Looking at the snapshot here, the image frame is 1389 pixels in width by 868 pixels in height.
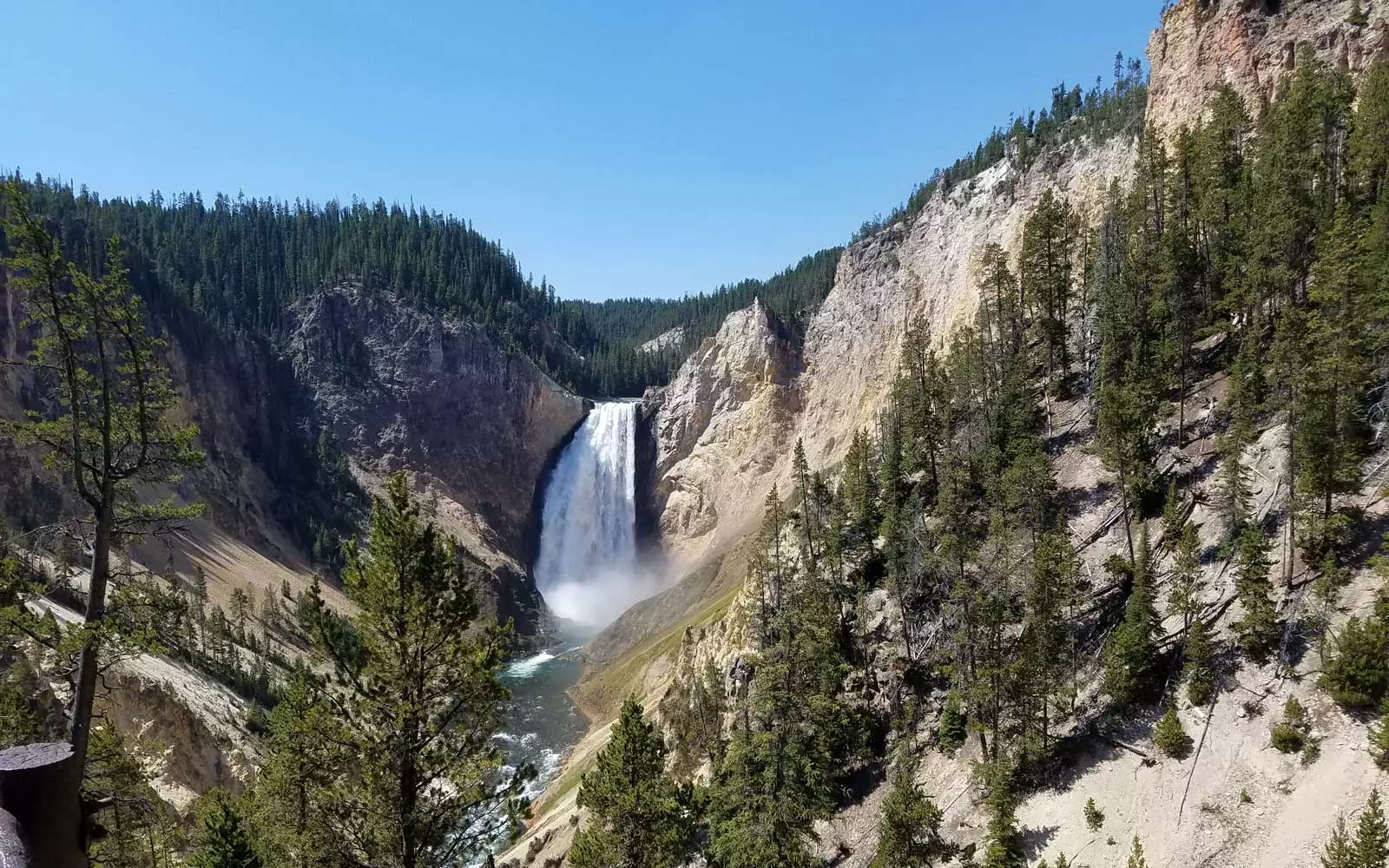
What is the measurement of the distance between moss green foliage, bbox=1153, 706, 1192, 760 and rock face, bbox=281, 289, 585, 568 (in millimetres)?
85054

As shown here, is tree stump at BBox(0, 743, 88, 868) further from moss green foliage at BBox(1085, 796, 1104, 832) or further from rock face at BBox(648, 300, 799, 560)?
rock face at BBox(648, 300, 799, 560)

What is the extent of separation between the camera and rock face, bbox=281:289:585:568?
10150 centimetres

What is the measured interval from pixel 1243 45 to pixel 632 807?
6120 cm

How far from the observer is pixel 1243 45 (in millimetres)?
48656

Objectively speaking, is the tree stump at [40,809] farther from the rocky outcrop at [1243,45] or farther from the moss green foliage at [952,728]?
the rocky outcrop at [1243,45]

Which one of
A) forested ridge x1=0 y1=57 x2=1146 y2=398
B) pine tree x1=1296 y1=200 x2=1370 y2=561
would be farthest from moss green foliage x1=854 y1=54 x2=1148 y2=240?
pine tree x1=1296 y1=200 x2=1370 y2=561

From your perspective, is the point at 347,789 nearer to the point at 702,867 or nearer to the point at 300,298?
the point at 702,867

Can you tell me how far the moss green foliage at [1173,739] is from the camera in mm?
21859

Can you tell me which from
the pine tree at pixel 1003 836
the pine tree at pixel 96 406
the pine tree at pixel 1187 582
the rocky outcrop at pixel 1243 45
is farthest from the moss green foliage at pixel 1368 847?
the rocky outcrop at pixel 1243 45

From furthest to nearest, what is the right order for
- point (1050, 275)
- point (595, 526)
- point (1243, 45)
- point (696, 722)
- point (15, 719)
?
point (595, 526)
point (1243, 45)
point (1050, 275)
point (696, 722)
point (15, 719)

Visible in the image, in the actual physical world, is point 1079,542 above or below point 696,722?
above

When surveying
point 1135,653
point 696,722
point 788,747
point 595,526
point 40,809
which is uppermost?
point 40,809

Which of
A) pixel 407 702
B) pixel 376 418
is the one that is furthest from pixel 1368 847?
pixel 376 418

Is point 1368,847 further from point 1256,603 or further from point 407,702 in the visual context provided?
point 407,702
